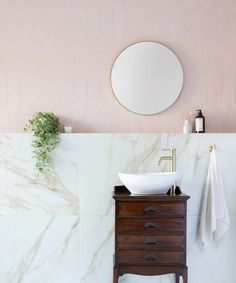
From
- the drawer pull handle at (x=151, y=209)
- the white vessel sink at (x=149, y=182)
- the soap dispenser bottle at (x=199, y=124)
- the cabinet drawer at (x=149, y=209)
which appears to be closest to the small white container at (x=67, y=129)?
the white vessel sink at (x=149, y=182)

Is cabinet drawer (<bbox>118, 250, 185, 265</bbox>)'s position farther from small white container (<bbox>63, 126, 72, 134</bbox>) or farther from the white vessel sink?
small white container (<bbox>63, 126, 72, 134</bbox>)

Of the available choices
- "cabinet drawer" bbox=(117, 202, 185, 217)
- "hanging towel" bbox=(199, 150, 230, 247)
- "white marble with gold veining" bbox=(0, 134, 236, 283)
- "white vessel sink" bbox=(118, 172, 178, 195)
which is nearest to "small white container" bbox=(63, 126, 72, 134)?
"white marble with gold veining" bbox=(0, 134, 236, 283)

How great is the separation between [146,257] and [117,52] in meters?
1.52

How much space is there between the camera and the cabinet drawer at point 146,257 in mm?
1802

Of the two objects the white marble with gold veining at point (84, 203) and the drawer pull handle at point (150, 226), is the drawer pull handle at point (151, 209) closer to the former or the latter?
the drawer pull handle at point (150, 226)

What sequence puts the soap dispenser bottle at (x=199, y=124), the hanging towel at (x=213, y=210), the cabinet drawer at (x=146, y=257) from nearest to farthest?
the cabinet drawer at (x=146, y=257)
the hanging towel at (x=213, y=210)
the soap dispenser bottle at (x=199, y=124)

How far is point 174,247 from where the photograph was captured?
5.91 feet

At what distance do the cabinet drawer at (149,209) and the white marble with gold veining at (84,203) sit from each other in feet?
1.26

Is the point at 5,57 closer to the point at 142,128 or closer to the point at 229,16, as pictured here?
the point at 142,128

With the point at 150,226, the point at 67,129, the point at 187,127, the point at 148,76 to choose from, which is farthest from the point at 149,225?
the point at 148,76

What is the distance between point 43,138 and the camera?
2.13 meters

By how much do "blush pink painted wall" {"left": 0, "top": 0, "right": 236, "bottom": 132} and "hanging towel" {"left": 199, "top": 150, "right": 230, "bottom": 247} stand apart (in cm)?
40

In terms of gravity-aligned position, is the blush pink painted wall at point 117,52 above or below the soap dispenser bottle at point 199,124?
above

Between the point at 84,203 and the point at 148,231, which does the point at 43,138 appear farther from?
the point at 148,231
